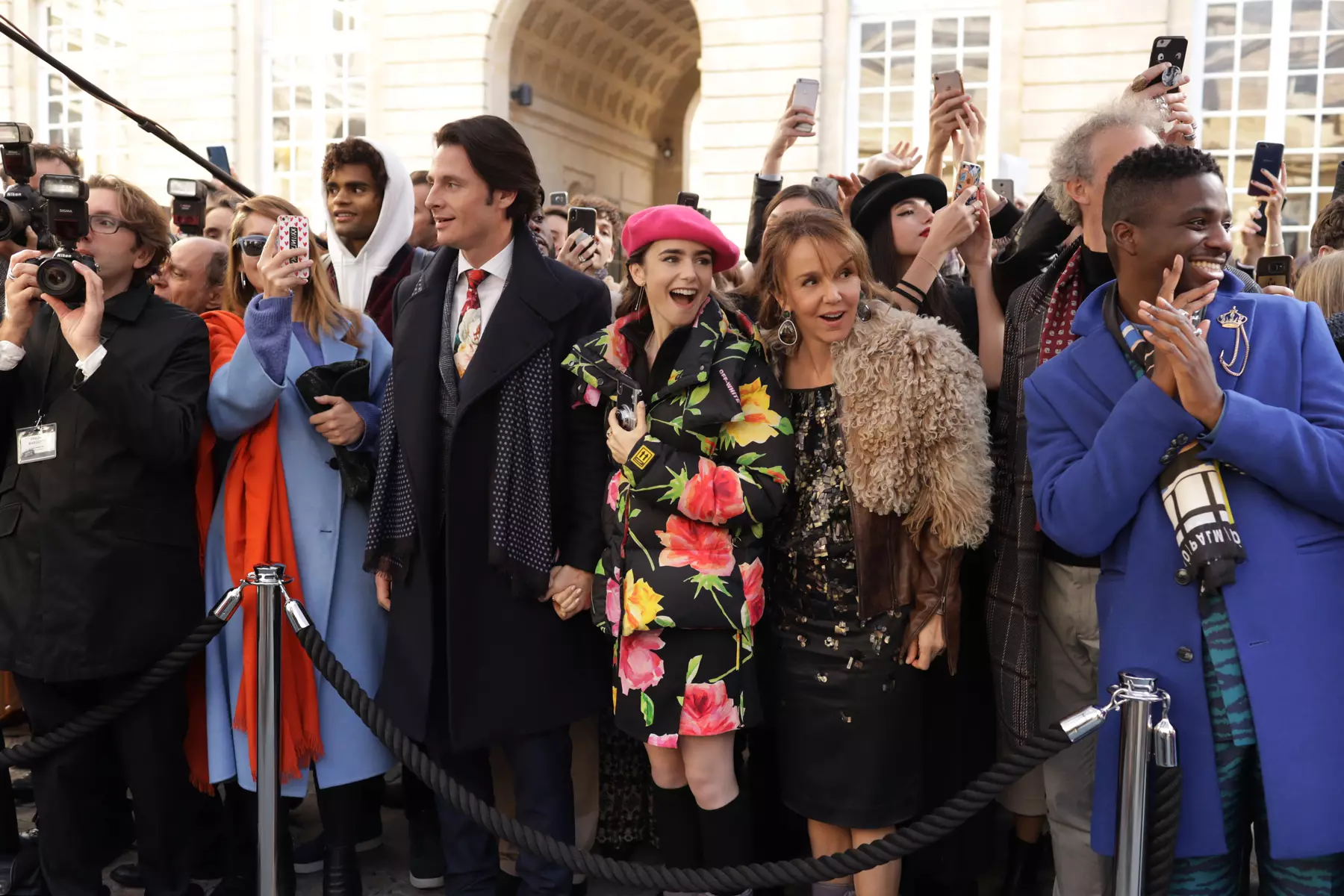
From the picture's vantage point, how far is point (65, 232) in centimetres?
299

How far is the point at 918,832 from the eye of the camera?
2.43 meters

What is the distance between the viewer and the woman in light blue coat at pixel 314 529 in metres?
3.21

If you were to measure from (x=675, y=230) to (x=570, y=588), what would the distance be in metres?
0.99

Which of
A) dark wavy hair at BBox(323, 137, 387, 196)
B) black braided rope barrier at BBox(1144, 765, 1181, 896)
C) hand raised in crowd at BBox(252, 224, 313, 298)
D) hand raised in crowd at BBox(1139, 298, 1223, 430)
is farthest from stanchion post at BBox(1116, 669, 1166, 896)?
dark wavy hair at BBox(323, 137, 387, 196)

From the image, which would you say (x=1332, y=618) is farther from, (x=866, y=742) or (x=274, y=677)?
(x=274, y=677)

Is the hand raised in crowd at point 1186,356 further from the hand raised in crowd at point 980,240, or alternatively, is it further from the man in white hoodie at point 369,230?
the man in white hoodie at point 369,230

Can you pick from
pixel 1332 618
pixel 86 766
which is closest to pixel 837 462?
pixel 1332 618

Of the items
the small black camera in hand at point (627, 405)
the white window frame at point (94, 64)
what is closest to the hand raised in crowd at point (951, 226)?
the small black camera in hand at point (627, 405)

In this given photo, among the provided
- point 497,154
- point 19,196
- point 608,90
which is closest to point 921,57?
point 608,90

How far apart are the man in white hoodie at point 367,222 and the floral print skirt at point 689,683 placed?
1.56 m

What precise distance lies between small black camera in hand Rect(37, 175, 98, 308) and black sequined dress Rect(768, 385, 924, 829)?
73.8 inches

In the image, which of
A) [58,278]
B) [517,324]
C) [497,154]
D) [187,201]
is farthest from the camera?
[187,201]

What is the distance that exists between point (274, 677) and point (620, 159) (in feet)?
59.2

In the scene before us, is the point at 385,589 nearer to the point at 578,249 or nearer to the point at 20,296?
the point at 20,296
